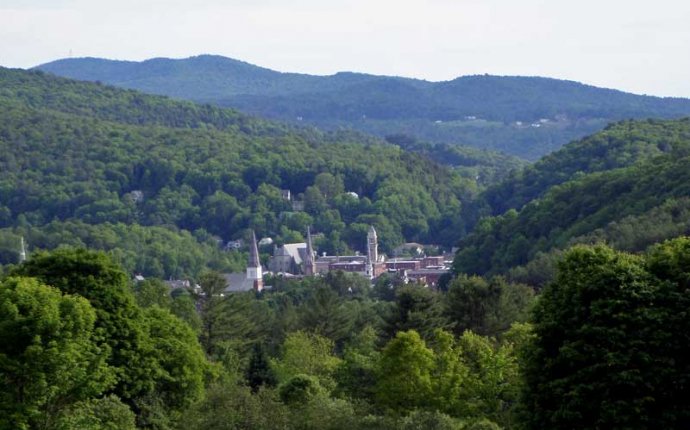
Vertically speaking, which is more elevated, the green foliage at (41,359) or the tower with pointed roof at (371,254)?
the green foliage at (41,359)

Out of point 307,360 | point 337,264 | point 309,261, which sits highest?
point 307,360

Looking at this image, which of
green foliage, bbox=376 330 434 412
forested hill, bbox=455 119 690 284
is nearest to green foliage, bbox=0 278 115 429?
green foliage, bbox=376 330 434 412

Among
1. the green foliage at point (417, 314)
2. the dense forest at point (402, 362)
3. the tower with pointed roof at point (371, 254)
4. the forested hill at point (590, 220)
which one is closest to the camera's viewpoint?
the dense forest at point (402, 362)

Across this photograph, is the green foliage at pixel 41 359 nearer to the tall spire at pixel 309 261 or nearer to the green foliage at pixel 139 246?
the green foliage at pixel 139 246

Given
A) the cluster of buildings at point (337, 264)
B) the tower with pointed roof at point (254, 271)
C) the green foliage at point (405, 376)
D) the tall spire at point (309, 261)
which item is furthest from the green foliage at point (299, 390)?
the tall spire at point (309, 261)

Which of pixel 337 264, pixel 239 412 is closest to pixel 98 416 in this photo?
pixel 239 412

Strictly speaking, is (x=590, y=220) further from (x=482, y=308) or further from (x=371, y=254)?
(x=371, y=254)
